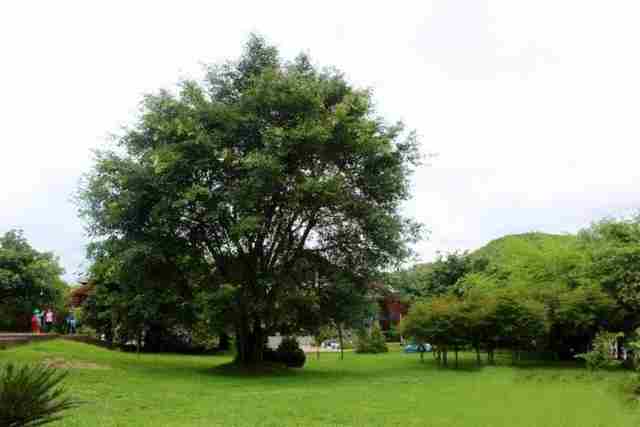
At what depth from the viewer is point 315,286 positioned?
26141 mm

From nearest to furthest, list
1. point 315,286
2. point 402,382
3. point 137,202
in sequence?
point 402,382
point 137,202
point 315,286

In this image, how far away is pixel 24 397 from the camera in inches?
219

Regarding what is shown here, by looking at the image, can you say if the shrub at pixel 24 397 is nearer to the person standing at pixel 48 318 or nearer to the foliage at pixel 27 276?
the foliage at pixel 27 276

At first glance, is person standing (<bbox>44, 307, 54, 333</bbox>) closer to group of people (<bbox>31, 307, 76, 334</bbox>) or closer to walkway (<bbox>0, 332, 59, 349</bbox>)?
group of people (<bbox>31, 307, 76, 334</bbox>)

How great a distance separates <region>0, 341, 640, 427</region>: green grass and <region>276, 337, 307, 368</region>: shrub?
608cm

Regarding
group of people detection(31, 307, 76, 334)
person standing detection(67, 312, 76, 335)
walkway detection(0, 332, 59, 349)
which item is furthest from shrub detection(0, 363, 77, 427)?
person standing detection(67, 312, 76, 335)

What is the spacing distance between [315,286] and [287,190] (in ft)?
14.8

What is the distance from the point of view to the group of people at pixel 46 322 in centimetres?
3838

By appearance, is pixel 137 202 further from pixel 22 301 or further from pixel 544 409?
pixel 544 409

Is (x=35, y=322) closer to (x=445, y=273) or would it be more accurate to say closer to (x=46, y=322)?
(x=46, y=322)

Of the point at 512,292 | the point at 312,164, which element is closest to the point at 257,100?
the point at 312,164

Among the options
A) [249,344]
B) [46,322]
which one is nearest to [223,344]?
[46,322]

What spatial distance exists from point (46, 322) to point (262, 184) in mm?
24443

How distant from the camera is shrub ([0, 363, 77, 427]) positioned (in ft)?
18.1
